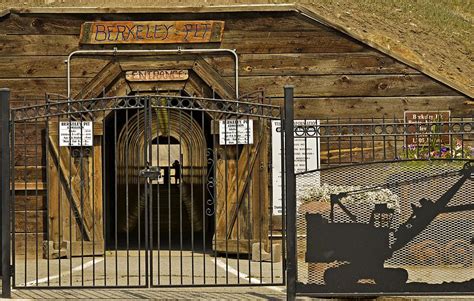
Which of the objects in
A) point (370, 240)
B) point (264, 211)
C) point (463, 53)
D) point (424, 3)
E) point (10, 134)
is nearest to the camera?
point (370, 240)

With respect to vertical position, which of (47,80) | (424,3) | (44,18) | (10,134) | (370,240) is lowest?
(370,240)

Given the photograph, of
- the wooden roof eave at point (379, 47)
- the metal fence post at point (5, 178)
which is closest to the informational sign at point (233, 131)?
the wooden roof eave at point (379, 47)

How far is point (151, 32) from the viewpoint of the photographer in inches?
625

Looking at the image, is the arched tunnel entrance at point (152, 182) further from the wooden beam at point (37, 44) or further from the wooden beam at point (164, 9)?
the wooden beam at point (164, 9)

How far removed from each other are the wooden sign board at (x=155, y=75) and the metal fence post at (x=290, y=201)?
17.4 feet

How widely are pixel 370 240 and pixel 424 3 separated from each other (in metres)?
15.3

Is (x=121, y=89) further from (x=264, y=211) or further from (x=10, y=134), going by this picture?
(x=10, y=134)

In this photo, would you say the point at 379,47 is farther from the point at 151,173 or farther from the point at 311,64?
the point at 151,173

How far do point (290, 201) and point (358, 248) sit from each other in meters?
0.89

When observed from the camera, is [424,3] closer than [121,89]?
No

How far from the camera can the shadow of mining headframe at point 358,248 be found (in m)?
10.6

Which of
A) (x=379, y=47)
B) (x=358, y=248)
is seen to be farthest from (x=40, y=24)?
(x=358, y=248)

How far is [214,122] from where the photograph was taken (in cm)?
1575

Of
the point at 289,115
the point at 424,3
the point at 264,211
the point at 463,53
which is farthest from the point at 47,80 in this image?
the point at 424,3
